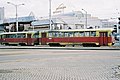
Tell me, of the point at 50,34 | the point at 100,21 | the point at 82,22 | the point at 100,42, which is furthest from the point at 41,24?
the point at 100,42

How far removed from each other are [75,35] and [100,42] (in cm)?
562

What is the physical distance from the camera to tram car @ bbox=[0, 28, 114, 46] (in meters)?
49.1

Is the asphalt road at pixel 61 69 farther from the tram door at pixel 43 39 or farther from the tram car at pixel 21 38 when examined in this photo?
the tram car at pixel 21 38

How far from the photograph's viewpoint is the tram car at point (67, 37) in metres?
49.1

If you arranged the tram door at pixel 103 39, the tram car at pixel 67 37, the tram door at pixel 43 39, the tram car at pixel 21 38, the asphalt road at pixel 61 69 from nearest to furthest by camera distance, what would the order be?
the asphalt road at pixel 61 69, the tram door at pixel 103 39, the tram car at pixel 67 37, the tram door at pixel 43 39, the tram car at pixel 21 38

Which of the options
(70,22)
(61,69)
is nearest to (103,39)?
(61,69)

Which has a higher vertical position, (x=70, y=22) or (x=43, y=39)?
(x=70, y=22)

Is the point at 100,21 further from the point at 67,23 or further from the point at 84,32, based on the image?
the point at 84,32

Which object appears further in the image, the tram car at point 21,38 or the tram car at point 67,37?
the tram car at point 21,38

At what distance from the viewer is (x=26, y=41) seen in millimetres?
63281

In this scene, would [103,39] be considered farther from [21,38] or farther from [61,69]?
[61,69]

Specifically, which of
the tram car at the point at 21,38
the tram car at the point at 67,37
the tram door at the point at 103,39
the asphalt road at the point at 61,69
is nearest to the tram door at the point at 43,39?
the tram car at the point at 67,37

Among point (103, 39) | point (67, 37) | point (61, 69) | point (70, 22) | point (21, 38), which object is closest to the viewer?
point (61, 69)

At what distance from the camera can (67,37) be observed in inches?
2122
